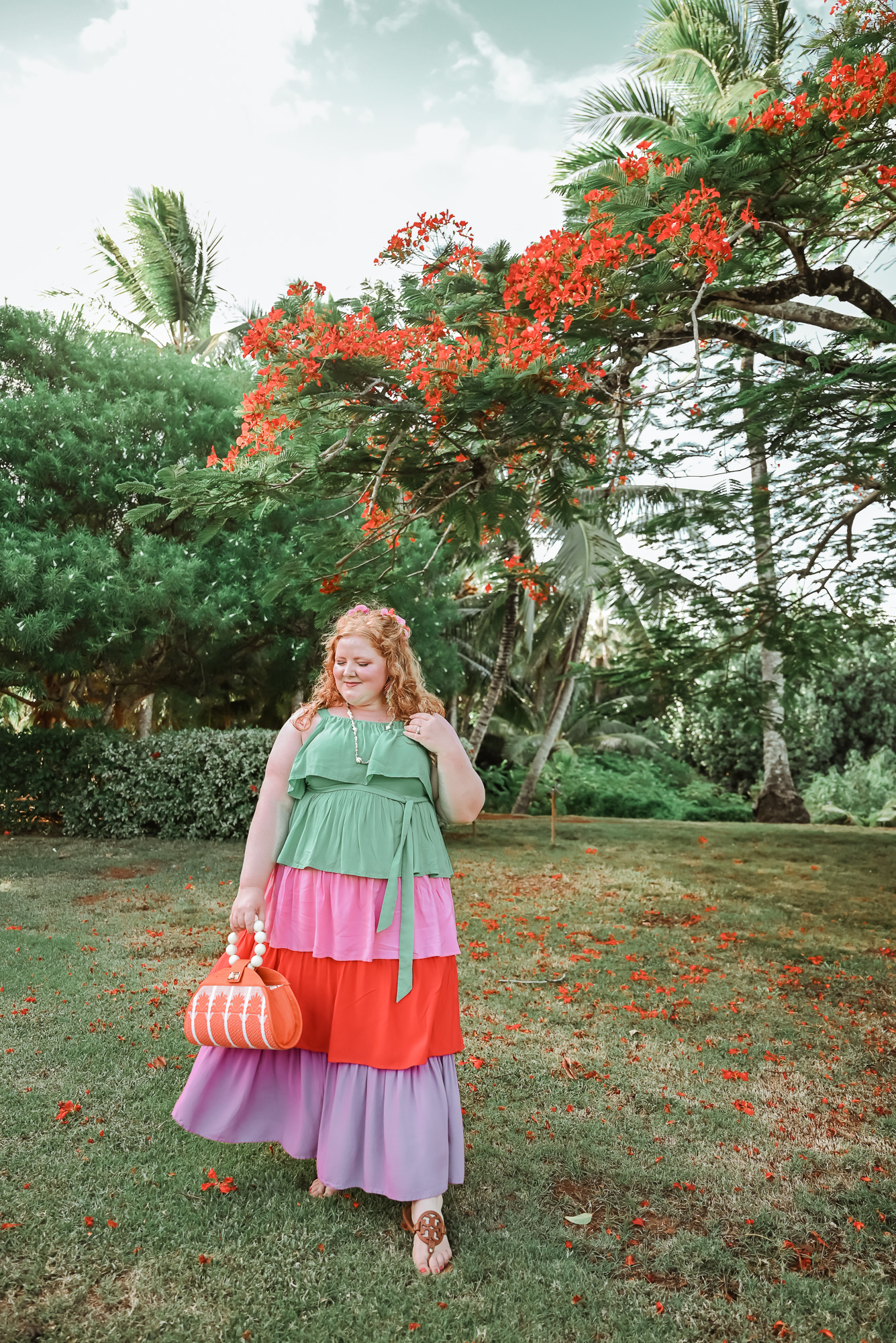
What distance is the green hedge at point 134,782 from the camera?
35.7ft

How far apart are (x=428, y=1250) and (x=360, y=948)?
918 millimetres


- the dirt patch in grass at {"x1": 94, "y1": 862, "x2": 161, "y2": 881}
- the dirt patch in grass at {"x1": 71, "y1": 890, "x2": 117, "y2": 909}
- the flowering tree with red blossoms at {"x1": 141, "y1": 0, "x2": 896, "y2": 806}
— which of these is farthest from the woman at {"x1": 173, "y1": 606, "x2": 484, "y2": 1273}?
the dirt patch in grass at {"x1": 94, "y1": 862, "x2": 161, "y2": 881}

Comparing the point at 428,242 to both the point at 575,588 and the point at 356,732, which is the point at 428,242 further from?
the point at 575,588

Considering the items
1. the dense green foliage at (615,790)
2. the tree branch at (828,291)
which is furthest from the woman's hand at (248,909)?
the dense green foliage at (615,790)

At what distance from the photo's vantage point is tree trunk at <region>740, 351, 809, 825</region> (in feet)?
19.9

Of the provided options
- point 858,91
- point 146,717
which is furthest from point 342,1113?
point 146,717

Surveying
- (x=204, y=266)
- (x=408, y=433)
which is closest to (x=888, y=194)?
(x=408, y=433)

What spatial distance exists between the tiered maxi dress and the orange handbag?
0.65 feet

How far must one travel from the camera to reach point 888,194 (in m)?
5.45

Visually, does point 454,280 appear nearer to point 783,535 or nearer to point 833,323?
point 833,323

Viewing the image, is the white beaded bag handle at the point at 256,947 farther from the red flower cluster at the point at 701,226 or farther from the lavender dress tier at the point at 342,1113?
the red flower cluster at the point at 701,226

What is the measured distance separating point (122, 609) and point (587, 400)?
6442 millimetres

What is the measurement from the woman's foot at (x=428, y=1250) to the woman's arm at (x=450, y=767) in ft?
3.90

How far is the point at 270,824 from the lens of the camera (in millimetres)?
2922
